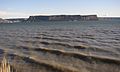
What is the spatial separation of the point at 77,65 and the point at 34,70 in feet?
11.3

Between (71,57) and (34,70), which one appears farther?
(71,57)

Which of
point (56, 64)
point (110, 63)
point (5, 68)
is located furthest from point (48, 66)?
point (5, 68)

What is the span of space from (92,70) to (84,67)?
105cm

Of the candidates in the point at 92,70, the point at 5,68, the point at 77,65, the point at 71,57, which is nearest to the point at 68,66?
the point at 77,65

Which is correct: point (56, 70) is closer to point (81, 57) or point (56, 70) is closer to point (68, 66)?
point (68, 66)

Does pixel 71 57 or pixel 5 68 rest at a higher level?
pixel 5 68

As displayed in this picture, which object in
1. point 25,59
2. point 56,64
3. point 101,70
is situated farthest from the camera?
point 25,59

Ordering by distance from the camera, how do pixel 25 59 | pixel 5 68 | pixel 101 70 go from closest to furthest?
pixel 5 68
pixel 101 70
pixel 25 59

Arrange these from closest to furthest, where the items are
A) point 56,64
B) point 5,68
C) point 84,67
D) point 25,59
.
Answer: point 5,68 → point 84,67 → point 56,64 → point 25,59

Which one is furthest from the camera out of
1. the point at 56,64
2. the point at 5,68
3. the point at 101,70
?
the point at 56,64

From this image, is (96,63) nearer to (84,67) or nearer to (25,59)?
(84,67)

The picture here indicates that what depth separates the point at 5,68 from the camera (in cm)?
840

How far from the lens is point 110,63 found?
16.1m

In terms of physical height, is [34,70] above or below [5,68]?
below
